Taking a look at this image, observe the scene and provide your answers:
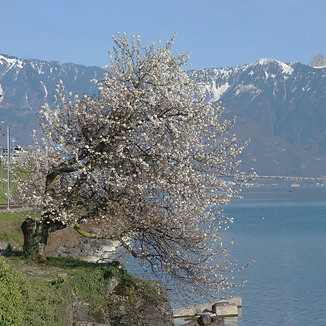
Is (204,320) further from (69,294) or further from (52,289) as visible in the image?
(52,289)

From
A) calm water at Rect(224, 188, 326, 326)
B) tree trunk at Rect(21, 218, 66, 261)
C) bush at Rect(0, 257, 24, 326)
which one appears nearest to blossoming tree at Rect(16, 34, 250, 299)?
tree trunk at Rect(21, 218, 66, 261)

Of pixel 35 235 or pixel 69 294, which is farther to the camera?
pixel 35 235

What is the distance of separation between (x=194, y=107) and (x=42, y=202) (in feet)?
29.3

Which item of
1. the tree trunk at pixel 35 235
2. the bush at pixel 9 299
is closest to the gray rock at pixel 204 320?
the tree trunk at pixel 35 235

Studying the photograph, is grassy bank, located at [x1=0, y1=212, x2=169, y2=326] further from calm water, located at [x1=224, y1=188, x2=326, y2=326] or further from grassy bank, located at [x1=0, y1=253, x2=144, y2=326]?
calm water, located at [x1=224, y1=188, x2=326, y2=326]

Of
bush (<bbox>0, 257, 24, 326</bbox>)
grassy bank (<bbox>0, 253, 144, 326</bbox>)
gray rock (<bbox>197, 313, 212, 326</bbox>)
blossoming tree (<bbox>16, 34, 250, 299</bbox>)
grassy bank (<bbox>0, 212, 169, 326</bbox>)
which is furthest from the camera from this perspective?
gray rock (<bbox>197, 313, 212, 326</bbox>)

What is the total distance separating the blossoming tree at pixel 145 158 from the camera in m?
27.5

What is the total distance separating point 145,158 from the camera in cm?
2788

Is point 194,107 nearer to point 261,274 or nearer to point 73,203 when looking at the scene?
point 73,203

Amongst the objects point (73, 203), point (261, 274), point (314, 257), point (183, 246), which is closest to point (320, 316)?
point (261, 274)

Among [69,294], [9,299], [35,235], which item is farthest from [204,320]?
[9,299]

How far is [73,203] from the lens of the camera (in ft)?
96.3

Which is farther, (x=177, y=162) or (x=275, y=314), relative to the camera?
(x=275, y=314)

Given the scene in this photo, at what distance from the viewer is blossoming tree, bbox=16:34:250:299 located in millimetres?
27531
